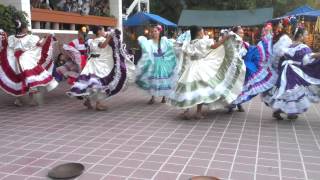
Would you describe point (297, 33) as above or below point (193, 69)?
above

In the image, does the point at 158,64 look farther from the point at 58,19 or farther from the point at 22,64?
the point at 58,19

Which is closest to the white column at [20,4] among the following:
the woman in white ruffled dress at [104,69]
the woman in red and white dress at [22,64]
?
the woman in red and white dress at [22,64]

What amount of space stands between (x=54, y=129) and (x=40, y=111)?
1.78 meters

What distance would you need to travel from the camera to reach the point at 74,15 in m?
15.6

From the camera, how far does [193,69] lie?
7.55m

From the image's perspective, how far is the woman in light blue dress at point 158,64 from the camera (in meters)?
9.04

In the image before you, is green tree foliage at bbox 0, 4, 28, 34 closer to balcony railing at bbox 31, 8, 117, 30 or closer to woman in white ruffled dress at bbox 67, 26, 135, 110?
balcony railing at bbox 31, 8, 117, 30

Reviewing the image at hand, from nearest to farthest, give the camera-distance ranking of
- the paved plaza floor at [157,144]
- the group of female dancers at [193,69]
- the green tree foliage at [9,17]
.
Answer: the paved plaza floor at [157,144], the group of female dancers at [193,69], the green tree foliage at [9,17]

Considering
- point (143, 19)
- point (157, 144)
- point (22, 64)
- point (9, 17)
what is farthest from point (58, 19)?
point (157, 144)

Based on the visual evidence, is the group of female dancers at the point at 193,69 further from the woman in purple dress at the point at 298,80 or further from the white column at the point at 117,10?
the white column at the point at 117,10

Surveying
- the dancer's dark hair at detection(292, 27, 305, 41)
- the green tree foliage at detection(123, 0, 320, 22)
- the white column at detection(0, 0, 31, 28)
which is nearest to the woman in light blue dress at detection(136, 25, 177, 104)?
the dancer's dark hair at detection(292, 27, 305, 41)

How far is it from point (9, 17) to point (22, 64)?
8.33 ft

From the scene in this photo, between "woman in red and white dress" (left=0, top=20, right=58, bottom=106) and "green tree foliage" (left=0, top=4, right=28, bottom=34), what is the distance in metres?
1.74

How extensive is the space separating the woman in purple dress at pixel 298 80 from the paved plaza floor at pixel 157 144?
0.34 meters
